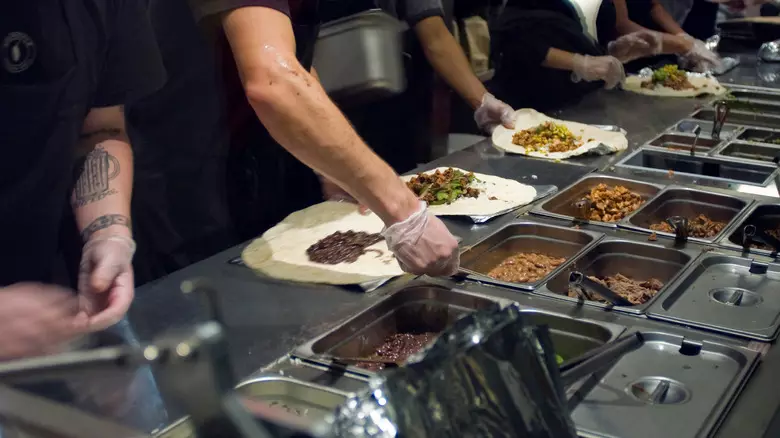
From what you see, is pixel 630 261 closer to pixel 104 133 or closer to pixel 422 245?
pixel 422 245

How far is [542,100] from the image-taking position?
140 inches

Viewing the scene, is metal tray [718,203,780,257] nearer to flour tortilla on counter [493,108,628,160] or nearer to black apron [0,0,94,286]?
flour tortilla on counter [493,108,628,160]

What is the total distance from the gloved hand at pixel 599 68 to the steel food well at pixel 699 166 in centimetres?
97

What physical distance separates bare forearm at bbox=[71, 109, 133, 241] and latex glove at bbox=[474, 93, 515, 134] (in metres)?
1.53

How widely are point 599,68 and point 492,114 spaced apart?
0.71 m

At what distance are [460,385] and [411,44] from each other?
2588 millimetres

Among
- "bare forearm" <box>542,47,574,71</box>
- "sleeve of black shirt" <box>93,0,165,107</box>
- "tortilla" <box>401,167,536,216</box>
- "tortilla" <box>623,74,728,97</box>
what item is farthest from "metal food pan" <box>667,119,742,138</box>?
"sleeve of black shirt" <box>93,0,165,107</box>

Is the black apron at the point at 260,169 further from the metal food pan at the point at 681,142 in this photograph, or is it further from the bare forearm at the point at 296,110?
the metal food pan at the point at 681,142

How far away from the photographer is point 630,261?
5.75 ft

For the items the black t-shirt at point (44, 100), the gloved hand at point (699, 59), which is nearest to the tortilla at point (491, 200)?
the black t-shirt at point (44, 100)

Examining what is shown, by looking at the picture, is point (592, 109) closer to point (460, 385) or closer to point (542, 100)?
point (542, 100)

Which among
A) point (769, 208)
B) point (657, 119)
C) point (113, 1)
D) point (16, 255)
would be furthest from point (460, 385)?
point (657, 119)

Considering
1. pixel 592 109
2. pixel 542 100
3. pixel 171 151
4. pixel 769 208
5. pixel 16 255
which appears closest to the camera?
pixel 16 255

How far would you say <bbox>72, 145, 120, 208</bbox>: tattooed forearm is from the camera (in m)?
1.69
